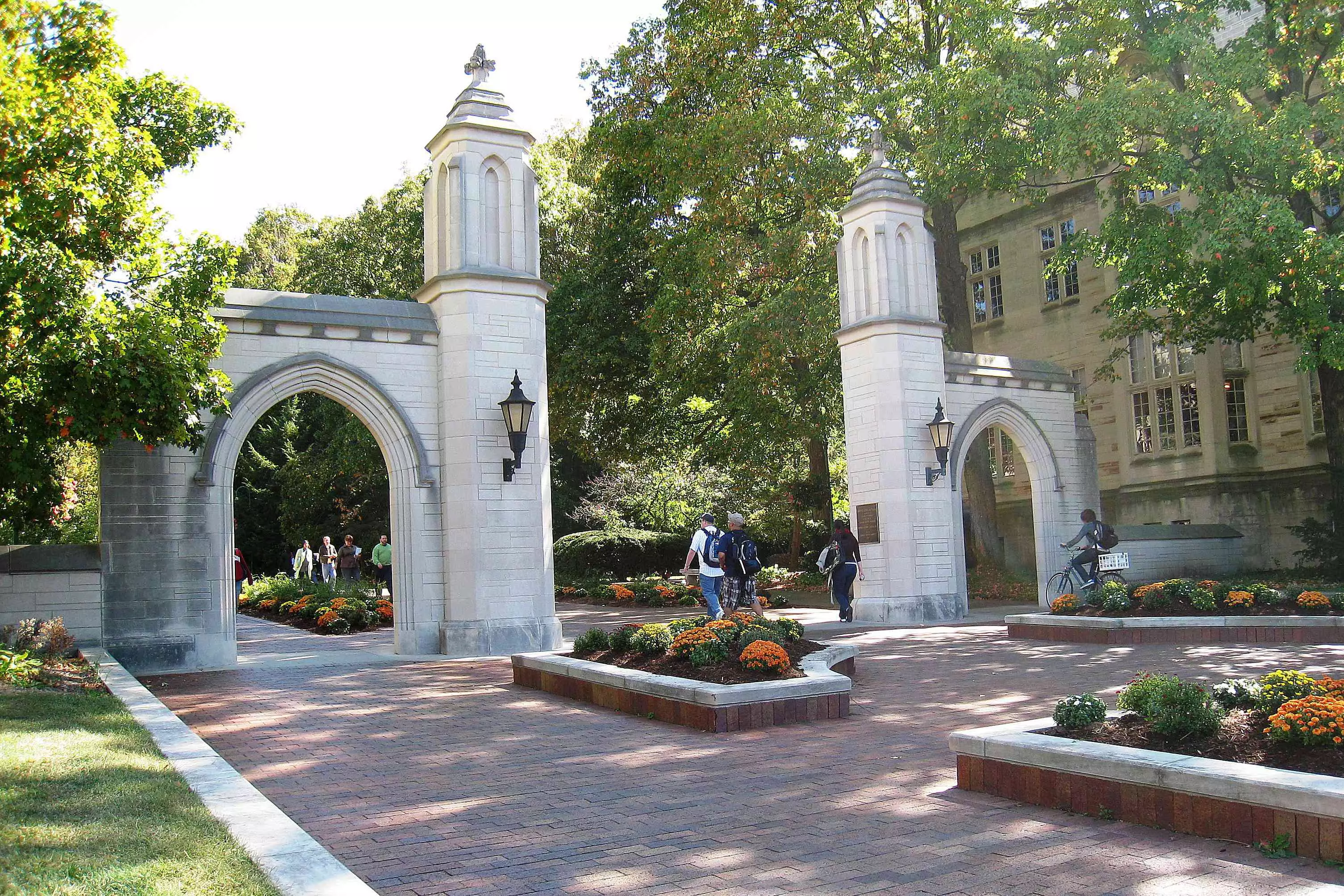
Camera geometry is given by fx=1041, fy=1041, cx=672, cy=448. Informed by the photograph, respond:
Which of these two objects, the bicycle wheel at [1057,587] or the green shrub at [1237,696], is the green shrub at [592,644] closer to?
the green shrub at [1237,696]

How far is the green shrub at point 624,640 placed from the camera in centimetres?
1072

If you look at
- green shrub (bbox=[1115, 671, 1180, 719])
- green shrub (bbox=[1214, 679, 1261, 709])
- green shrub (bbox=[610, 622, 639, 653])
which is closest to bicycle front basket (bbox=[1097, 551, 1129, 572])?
green shrub (bbox=[610, 622, 639, 653])

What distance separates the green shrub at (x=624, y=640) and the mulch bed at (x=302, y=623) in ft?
29.8

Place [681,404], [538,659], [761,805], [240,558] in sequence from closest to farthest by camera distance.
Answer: [761,805], [538,659], [240,558], [681,404]

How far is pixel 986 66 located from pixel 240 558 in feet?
60.4

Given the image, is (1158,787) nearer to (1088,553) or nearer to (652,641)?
(652,641)

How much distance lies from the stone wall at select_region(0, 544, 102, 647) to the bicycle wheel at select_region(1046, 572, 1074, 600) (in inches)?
630

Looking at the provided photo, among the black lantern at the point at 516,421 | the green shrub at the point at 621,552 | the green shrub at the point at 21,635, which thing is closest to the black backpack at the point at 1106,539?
the black lantern at the point at 516,421

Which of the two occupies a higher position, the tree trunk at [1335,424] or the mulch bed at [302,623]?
the tree trunk at [1335,424]

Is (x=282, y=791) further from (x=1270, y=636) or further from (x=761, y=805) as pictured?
(x=1270, y=636)

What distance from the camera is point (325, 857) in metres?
4.16

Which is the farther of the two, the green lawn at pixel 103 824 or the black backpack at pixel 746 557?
the black backpack at pixel 746 557

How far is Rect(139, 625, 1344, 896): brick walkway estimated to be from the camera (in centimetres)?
471

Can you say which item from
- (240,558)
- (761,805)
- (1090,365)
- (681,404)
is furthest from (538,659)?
(1090,365)
